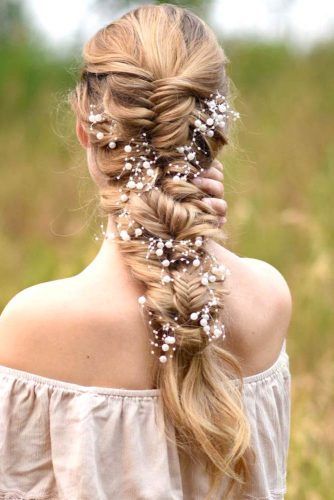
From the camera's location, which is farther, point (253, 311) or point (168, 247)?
point (253, 311)

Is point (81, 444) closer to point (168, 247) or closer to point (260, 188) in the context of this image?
point (168, 247)

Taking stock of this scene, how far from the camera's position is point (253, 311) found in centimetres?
197

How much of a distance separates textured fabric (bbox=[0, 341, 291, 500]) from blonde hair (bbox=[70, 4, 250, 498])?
0.20 feet

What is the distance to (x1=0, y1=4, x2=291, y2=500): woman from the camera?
71.7 inches

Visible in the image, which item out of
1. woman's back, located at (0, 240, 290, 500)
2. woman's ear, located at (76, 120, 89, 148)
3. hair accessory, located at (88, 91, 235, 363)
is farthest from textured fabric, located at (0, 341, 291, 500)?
woman's ear, located at (76, 120, 89, 148)

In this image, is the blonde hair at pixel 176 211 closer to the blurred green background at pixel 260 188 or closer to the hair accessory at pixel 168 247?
the hair accessory at pixel 168 247

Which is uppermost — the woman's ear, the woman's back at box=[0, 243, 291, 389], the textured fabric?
the woman's ear

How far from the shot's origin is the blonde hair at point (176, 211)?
1846 millimetres

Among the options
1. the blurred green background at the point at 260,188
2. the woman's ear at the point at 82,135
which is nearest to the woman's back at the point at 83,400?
the woman's ear at the point at 82,135

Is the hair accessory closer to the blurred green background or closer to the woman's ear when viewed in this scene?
the woman's ear

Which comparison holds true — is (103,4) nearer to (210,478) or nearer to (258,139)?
(258,139)

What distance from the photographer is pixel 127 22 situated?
6.46 feet

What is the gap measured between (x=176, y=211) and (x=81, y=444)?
49 cm

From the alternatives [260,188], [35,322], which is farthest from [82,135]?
[260,188]
